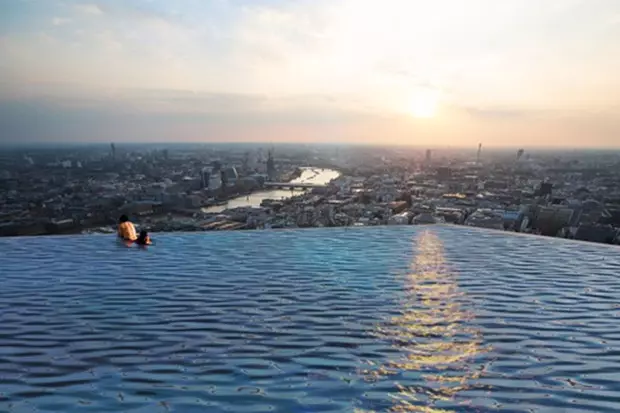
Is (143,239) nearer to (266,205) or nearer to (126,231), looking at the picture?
(126,231)

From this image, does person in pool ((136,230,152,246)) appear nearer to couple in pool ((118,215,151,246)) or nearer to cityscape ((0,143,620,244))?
couple in pool ((118,215,151,246))

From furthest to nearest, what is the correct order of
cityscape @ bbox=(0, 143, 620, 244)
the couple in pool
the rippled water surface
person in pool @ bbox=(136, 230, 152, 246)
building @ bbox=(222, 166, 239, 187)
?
building @ bbox=(222, 166, 239, 187) < cityscape @ bbox=(0, 143, 620, 244) < the couple in pool < person in pool @ bbox=(136, 230, 152, 246) < the rippled water surface

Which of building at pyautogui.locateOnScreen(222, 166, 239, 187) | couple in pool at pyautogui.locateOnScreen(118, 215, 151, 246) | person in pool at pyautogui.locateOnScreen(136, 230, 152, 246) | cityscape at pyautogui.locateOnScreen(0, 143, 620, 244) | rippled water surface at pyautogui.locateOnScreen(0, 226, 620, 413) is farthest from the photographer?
building at pyautogui.locateOnScreen(222, 166, 239, 187)

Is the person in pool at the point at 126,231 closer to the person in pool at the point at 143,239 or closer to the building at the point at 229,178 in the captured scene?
the person in pool at the point at 143,239

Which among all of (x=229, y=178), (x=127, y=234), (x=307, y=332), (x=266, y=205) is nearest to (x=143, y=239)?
(x=127, y=234)

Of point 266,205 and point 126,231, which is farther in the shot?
point 266,205

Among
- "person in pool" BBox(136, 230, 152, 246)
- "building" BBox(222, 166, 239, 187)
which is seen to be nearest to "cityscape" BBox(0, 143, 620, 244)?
"building" BBox(222, 166, 239, 187)

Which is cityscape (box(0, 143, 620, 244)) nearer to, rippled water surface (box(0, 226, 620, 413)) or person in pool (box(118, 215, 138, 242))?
person in pool (box(118, 215, 138, 242))

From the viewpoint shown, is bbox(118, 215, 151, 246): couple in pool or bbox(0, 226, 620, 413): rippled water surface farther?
bbox(118, 215, 151, 246): couple in pool

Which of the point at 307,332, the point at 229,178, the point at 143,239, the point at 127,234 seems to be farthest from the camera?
the point at 229,178

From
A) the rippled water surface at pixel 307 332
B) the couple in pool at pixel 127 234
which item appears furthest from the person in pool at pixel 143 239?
the rippled water surface at pixel 307 332
